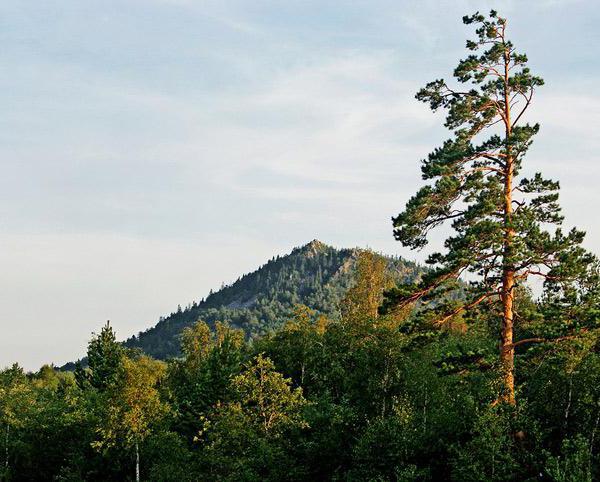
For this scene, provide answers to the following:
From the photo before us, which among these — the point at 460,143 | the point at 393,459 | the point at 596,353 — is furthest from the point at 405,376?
the point at 460,143

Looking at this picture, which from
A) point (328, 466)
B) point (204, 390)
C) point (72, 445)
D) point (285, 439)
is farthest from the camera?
point (204, 390)

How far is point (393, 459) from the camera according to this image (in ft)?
124

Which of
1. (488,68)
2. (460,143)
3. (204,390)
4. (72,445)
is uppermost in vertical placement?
(488,68)

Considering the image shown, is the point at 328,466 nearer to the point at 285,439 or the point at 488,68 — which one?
the point at 285,439

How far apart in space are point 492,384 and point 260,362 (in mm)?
24222

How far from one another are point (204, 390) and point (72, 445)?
47.2 feet

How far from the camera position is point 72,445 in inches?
2650

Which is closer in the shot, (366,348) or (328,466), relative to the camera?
(328,466)

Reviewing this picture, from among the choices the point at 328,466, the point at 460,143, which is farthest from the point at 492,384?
the point at 328,466

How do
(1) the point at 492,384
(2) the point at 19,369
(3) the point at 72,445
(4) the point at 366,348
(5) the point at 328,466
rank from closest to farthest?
(1) the point at 492,384 < (5) the point at 328,466 < (4) the point at 366,348 < (3) the point at 72,445 < (2) the point at 19,369

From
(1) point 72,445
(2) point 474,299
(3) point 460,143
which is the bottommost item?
(1) point 72,445

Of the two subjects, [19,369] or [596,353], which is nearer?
[596,353]

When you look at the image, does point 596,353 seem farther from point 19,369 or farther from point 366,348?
point 19,369

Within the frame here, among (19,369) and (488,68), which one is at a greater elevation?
(488,68)
